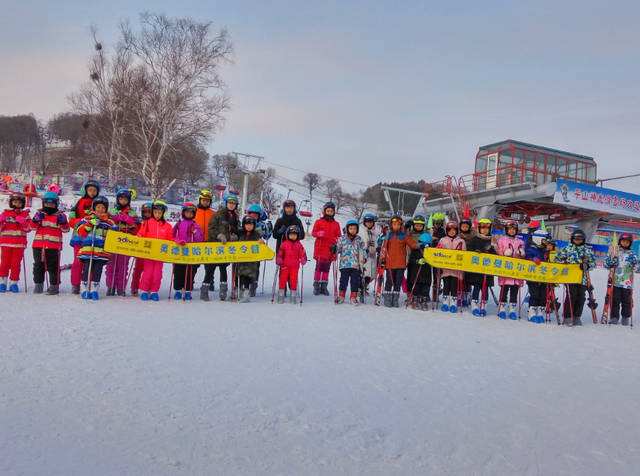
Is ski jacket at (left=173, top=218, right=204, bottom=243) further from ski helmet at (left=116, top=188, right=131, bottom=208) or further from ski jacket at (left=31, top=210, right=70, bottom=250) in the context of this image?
ski jacket at (left=31, top=210, right=70, bottom=250)

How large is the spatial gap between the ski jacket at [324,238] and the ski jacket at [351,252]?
2.07ft

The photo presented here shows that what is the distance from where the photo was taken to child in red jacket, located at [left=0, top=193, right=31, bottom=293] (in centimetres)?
737

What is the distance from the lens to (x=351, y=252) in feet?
27.7

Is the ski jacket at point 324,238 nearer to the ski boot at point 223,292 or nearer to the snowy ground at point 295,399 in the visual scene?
the ski boot at point 223,292

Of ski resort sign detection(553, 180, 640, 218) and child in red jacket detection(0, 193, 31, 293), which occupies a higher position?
ski resort sign detection(553, 180, 640, 218)

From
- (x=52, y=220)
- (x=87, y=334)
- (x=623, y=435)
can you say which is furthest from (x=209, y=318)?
(x=623, y=435)

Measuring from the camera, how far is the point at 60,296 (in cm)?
713

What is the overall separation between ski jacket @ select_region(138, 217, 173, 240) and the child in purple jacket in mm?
141

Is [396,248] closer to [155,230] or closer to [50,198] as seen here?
[155,230]

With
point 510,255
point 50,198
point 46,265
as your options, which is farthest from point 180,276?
point 510,255

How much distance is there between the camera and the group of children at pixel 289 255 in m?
7.41

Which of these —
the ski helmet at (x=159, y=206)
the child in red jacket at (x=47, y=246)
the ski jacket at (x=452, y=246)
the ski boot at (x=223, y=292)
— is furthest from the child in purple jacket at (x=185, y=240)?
the ski jacket at (x=452, y=246)

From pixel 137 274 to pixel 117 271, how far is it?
0.38 metres

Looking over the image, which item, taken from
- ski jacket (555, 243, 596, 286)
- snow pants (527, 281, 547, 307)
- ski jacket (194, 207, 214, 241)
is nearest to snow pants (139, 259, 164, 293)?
ski jacket (194, 207, 214, 241)
